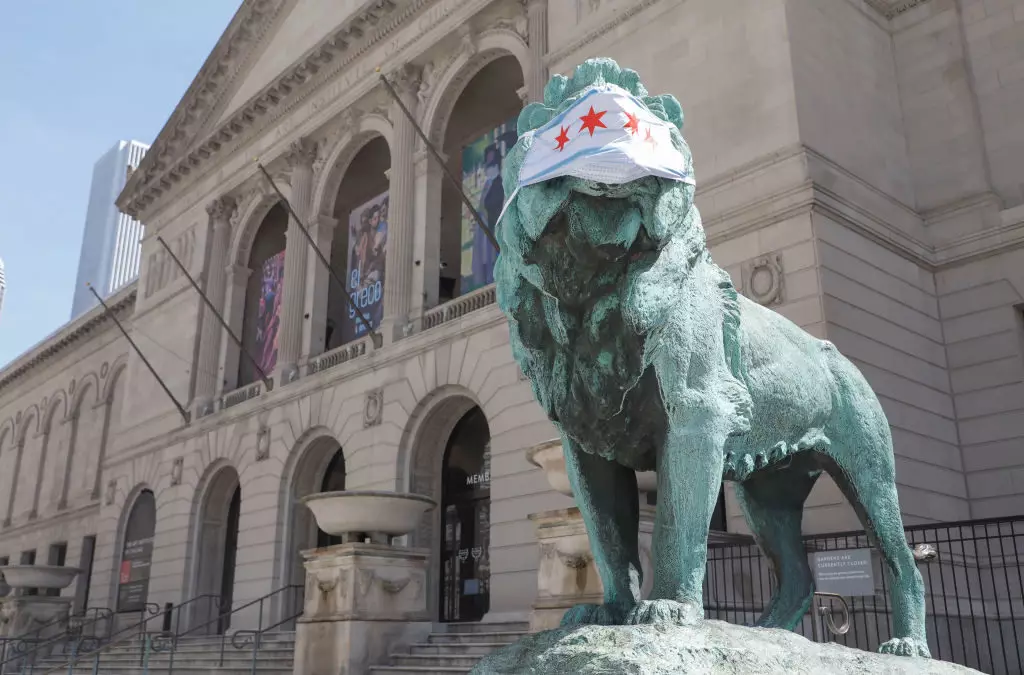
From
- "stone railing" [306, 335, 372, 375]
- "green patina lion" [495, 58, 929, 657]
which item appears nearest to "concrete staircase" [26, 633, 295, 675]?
"stone railing" [306, 335, 372, 375]

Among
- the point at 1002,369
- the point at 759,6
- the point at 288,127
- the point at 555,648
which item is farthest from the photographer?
the point at 288,127

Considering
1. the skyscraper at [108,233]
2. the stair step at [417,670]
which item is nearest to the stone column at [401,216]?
the stair step at [417,670]

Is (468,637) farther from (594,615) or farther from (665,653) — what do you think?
(665,653)

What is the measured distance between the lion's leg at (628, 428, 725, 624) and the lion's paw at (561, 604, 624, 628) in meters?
0.16

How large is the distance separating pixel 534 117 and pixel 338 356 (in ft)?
71.5

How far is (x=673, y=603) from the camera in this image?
2.72 meters

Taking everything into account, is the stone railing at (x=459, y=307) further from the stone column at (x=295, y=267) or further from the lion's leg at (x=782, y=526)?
the lion's leg at (x=782, y=526)

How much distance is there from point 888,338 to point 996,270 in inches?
99.7

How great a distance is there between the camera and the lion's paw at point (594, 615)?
3.02 meters

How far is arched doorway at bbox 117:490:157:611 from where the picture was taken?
28859mm

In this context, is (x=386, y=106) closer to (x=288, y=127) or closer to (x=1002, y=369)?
(x=288, y=127)

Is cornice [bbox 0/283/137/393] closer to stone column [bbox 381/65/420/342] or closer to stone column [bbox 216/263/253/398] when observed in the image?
stone column [bbox 216/263/253/398]

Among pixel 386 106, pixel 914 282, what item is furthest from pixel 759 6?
pixel 386 106

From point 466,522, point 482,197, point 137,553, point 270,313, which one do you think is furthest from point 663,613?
point 137,553
